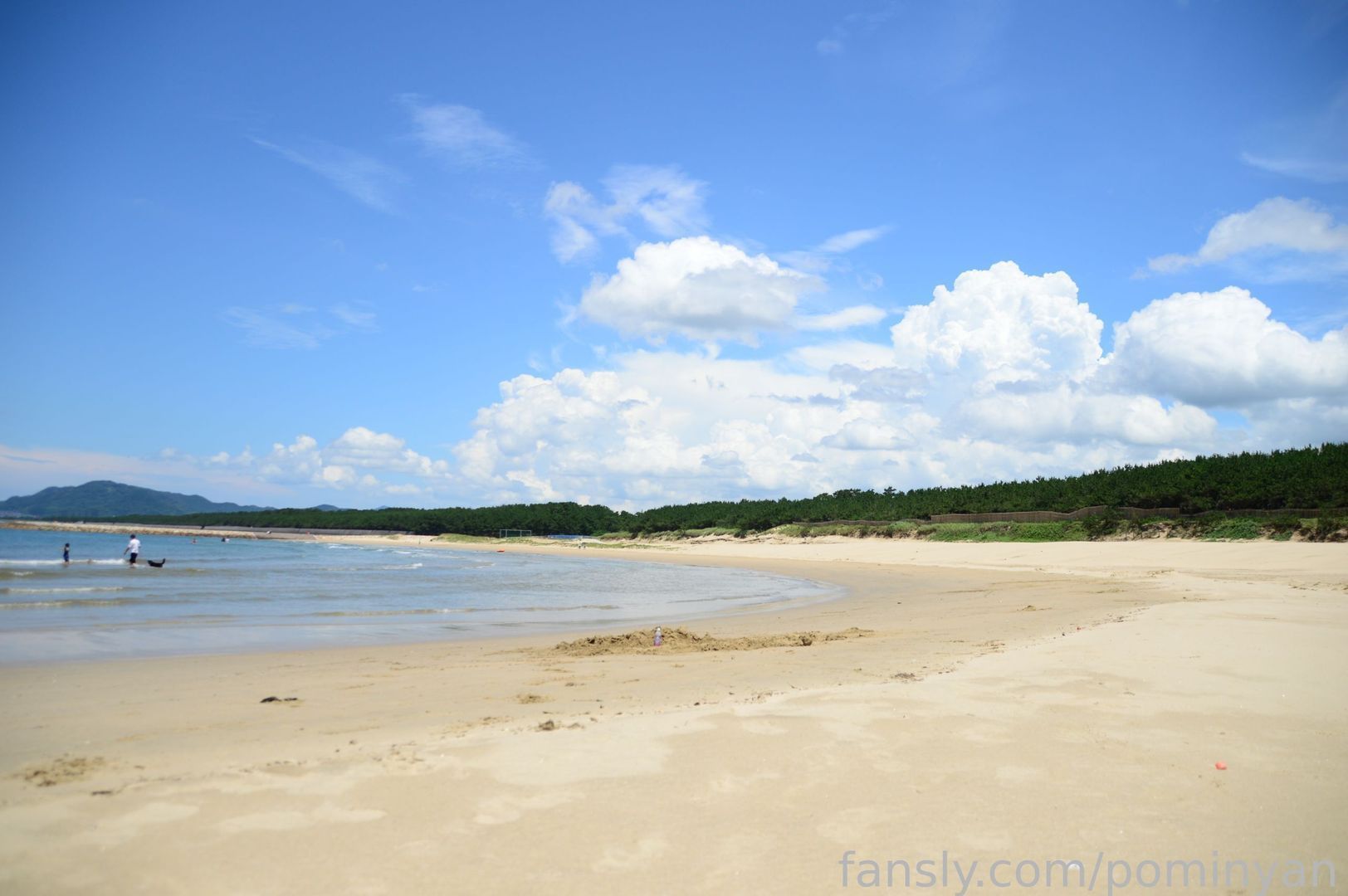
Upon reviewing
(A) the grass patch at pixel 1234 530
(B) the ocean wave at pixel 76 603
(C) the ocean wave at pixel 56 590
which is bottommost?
(C) the ocean wave at pixel 56 590

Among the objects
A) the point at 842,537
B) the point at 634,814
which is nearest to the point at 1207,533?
the point at 842,537

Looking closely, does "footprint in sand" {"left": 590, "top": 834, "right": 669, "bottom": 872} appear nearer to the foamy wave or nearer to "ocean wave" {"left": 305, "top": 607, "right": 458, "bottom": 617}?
"ocean wave" {"left": 305, "top": 607, "right": 458, "bottom": 617}

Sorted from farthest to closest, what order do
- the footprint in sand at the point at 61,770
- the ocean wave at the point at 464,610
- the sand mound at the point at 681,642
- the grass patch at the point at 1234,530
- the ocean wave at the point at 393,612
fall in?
the grass patch at the point at 1234,530, the ocean wave at the point at 464,610, the ocean wave at the point at 393,612, the sand mound at the point at 681,642, the footprint in sand at the point at 61,770

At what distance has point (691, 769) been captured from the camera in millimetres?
5379

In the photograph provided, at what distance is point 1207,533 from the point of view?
33188mm

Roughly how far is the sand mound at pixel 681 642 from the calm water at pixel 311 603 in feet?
10.9

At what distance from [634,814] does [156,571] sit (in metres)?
37.0

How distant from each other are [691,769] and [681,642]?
7.81 metres

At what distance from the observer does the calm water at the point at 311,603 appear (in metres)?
13.9

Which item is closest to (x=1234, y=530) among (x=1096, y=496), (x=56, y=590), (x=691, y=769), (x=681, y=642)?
(x=1096, y=496)

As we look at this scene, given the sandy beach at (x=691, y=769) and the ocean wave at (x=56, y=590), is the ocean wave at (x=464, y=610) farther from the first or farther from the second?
the ocean wave at (x=56, y=590)

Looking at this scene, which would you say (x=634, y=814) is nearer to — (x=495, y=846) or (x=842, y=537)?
(x=495, y=846)

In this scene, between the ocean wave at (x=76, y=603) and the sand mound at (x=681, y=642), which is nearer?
the sand mound at (x=681, y=642)

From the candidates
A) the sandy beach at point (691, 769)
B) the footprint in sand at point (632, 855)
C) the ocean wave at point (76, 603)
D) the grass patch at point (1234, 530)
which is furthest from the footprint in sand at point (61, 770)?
the grass patch at point (1234, 530)
